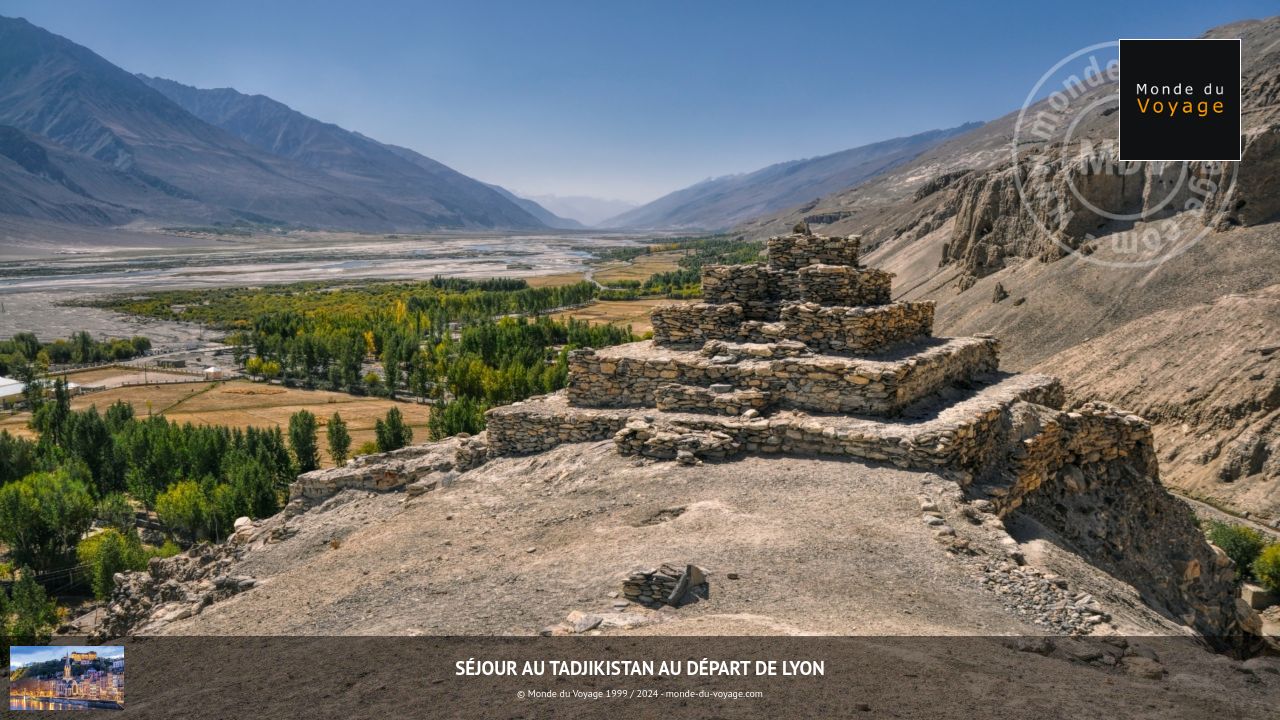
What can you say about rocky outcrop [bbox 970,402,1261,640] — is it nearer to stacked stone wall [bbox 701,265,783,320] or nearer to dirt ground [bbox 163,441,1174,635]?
dirt ground [bbox 163,441,1174,635]

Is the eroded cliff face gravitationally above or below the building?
above

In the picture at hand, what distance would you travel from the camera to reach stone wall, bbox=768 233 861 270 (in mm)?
19016

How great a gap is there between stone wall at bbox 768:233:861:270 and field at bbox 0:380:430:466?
35.5m

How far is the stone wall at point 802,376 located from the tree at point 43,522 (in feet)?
87.7

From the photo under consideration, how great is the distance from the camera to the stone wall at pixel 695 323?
61.9 ft

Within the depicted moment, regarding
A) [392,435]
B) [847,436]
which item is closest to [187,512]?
[392,435]

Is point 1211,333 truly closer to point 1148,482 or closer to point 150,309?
point 1148,482

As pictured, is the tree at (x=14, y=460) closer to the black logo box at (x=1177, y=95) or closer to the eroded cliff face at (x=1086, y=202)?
the black logo box at (x=1177, y=95)

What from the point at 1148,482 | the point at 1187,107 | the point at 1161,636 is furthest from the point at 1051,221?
the point at 1161,636

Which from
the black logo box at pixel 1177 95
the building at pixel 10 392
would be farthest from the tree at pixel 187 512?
the building at pixel 10 392

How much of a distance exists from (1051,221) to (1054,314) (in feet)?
44.7

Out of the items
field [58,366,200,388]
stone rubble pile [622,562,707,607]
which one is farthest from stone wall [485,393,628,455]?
field [58,366,200,388]

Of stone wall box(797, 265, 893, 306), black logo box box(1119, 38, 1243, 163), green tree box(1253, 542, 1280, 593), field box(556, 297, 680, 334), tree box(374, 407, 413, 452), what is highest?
black logo box box(1119, 38, 1243, 163)

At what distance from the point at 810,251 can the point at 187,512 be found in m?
29.1
